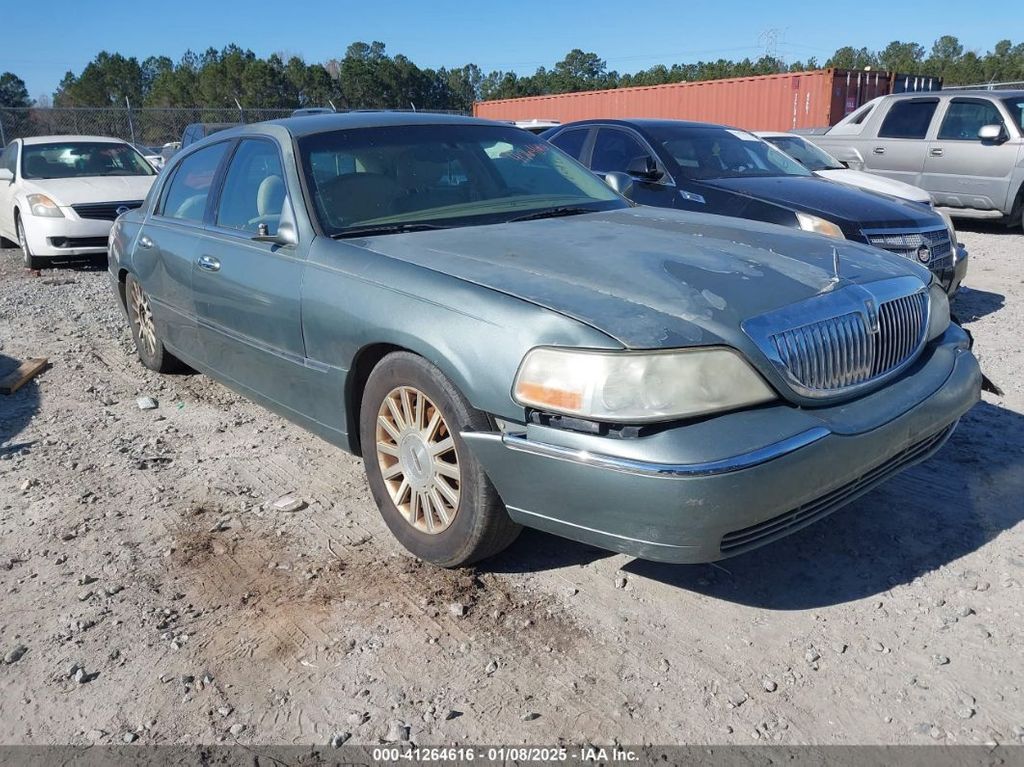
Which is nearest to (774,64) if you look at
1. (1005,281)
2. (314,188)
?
(1005,281)

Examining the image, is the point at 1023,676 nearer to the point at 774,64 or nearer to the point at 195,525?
the point at 195,525

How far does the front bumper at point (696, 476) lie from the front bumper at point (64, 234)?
8730mm

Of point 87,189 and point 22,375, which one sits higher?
point 87,189

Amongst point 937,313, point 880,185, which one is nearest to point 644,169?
point 880,185

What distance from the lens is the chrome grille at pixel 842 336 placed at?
2645 millimetres

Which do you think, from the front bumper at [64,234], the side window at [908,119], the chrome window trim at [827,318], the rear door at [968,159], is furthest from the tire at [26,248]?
the rear door at [968,159]

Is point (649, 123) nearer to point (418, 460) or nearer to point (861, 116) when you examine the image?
point (418, 460)

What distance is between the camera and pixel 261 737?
7.70 feet

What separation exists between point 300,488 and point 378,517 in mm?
517

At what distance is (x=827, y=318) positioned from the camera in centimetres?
278

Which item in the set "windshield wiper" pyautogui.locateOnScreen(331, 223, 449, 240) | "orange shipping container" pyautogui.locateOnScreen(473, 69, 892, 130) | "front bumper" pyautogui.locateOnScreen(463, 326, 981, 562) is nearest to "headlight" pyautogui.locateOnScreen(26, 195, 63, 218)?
"windshield wiper" pyautogui.locateOnScreen(331, 223, 449, 240)

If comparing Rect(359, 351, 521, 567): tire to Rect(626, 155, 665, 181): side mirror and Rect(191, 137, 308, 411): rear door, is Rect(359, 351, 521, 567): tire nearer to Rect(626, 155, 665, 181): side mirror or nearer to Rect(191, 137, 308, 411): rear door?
Rect(191, 137, 308, 411): rear door

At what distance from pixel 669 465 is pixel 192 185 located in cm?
352

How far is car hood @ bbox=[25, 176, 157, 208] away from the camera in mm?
9891
